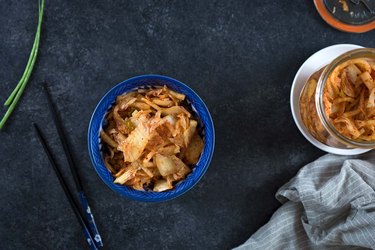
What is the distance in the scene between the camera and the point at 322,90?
1.15m

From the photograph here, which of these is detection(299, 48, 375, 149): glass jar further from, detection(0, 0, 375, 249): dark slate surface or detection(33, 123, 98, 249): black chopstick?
detection(33, 123, 98, 249): black chopstick

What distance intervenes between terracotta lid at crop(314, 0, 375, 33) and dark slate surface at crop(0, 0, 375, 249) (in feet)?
0.07

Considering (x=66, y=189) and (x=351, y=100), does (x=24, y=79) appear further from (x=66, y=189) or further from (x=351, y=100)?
(x=351, y=100)

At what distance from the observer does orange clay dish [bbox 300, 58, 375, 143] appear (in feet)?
3.78

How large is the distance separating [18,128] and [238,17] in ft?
2.17

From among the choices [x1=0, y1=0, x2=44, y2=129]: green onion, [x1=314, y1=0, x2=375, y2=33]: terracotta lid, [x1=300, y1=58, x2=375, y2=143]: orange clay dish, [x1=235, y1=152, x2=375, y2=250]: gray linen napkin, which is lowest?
[x1=235, y1=152, x2=375, y2=250]: gray linen napkin

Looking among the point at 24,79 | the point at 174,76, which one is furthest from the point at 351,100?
the point at 24,79

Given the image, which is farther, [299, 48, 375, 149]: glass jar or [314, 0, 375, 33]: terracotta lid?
[314, 0, 375, 33]: terracotta lid

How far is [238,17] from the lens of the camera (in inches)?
53.8

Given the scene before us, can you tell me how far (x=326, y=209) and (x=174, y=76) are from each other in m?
0.53

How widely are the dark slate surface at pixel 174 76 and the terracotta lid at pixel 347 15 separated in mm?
20

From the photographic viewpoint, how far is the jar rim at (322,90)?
44.5 inches

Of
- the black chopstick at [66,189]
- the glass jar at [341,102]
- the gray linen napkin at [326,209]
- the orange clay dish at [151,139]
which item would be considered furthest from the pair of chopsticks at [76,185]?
A: the glass jar at [341,102]

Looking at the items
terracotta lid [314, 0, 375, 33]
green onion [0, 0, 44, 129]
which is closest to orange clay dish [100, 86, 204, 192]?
green onion [0, 0, 44, 129]
